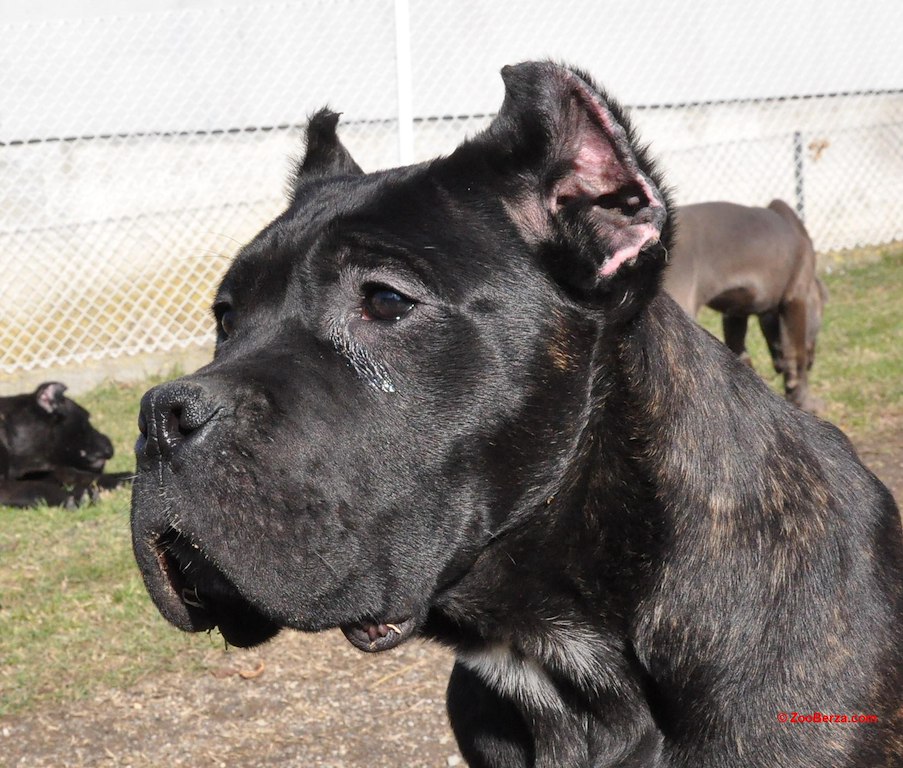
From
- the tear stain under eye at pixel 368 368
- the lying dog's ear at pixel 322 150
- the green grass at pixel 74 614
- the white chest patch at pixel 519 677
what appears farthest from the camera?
the green grass at pixel 74 614

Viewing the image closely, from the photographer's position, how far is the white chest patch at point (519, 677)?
299 cm

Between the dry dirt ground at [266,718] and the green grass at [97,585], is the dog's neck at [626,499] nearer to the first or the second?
the dry dirt ground at [266,718]

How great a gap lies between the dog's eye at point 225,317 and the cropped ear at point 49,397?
540 cm

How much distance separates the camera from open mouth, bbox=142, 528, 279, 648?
2635 mm

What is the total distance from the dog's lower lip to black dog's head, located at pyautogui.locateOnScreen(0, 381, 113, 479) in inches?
219

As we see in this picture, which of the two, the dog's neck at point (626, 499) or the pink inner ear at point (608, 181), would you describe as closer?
the pink inner ear at point (608, 181)

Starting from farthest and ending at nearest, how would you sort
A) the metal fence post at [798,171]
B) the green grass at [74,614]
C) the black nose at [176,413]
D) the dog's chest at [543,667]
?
1. the metal fence post at [798,171]
2. the green grass at [74,614]
3. the dog's chest at [543,667]
4. the black nose at [176,413]

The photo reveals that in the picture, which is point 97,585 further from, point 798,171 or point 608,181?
point 798,171

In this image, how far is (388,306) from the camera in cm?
265

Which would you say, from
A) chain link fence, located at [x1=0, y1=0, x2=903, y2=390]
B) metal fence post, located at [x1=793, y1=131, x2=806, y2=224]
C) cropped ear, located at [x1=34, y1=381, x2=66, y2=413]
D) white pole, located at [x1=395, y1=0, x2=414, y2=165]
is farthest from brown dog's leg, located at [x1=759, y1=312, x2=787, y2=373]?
metal fence post, located at [x1=793, y1=131, x2=806, y2=224]

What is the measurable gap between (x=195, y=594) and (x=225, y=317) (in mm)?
667

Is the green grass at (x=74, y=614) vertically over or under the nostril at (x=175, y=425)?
under

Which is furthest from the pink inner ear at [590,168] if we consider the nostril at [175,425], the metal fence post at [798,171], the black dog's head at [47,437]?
the metal fence post at [798,171]

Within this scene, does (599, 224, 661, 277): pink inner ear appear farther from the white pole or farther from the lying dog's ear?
the white pole
